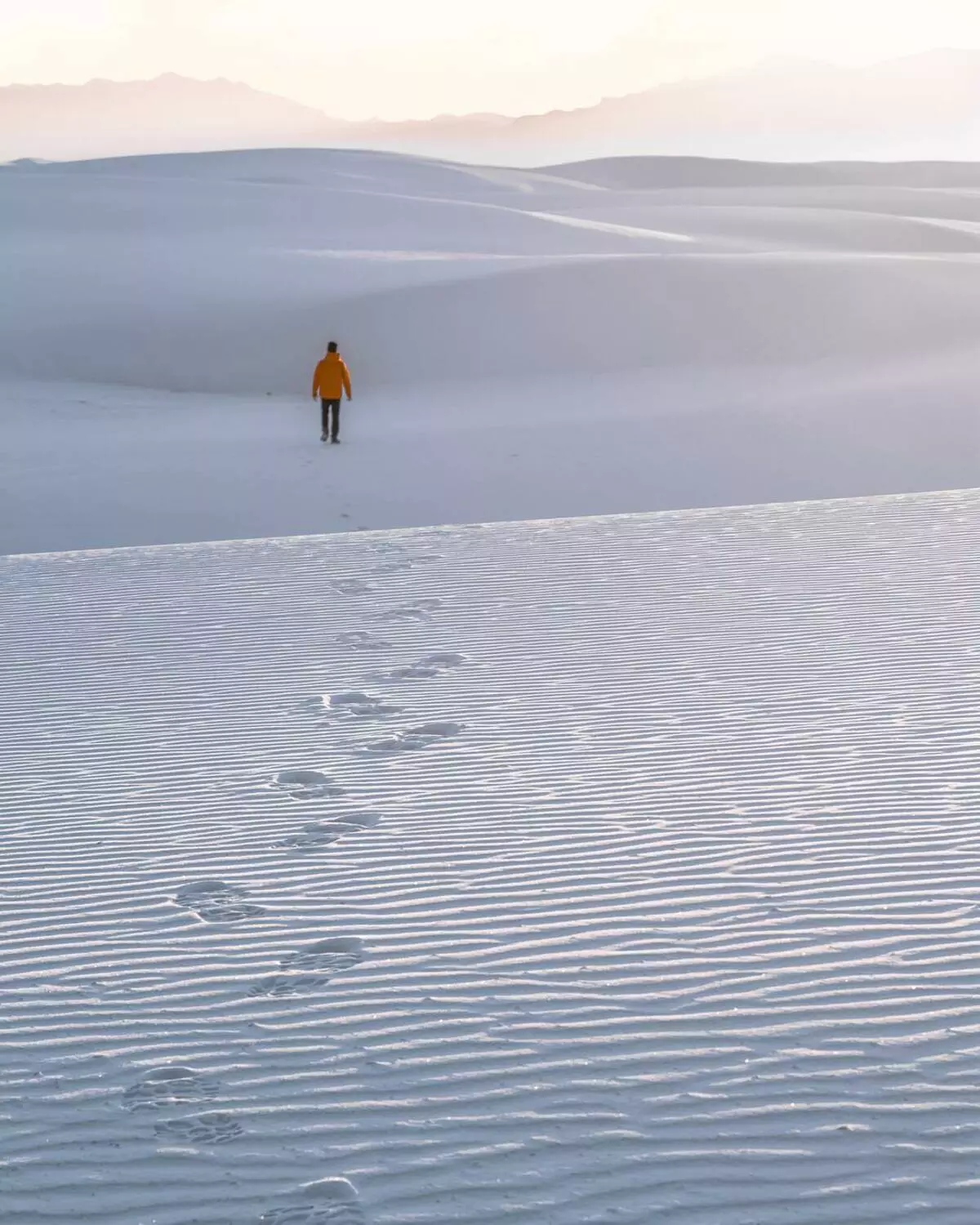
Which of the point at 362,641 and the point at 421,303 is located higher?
the point at 421,303

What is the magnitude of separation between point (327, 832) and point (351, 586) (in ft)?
17.2

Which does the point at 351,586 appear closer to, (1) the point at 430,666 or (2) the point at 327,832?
(1) the point at 430,666

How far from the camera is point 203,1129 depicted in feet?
12.6

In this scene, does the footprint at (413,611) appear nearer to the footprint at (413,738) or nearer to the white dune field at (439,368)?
the footprint at (413,738)

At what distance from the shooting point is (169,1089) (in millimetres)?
4039

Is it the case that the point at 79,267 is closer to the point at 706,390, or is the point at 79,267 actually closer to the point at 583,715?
the point at 706,390

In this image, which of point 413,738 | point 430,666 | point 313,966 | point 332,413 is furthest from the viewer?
point 332,413

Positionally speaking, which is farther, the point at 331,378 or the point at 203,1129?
the point at 331,378

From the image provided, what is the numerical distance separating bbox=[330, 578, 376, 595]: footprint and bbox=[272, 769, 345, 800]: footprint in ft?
13.4

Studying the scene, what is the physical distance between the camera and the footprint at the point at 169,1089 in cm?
397

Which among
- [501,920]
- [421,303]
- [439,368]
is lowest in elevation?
[501,920]

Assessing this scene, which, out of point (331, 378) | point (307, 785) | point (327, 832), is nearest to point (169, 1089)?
point (327, 832)

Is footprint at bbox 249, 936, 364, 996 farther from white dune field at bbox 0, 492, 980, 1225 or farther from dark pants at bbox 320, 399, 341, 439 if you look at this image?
dark pants at bbox 320, 399, 341, 439

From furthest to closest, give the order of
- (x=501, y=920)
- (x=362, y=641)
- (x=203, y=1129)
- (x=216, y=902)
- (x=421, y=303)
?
(x=421, y=303) → (x=362, y=641) → (x=216, y=902) → (x=501, y=920) → (x=203, y=1129)
